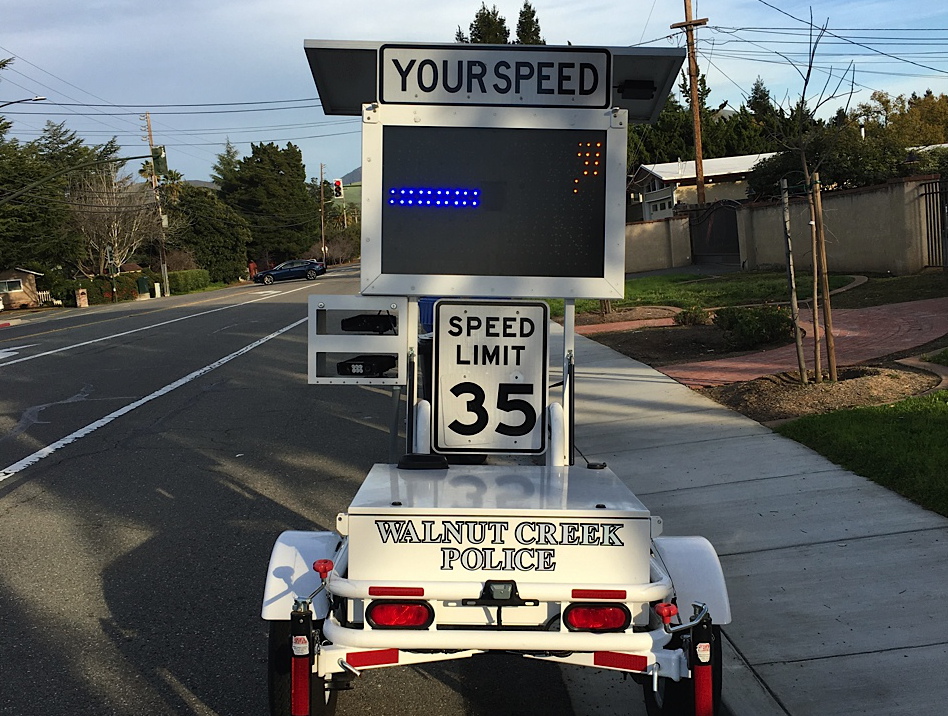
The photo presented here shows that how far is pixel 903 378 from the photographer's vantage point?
33.5ft

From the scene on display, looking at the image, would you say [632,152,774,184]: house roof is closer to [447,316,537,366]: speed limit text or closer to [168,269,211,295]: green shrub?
[168,269,211,295]: green shrub

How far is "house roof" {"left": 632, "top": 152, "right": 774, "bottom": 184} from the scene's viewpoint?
148ft

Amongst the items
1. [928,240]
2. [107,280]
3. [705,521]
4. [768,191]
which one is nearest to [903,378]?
[705,521]

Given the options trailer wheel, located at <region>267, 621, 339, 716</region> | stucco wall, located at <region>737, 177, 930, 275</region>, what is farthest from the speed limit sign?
stucco wall, located at <region>737, 177, 930, 275</region>

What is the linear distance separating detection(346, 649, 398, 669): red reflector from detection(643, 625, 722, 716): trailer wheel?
95 centimetres

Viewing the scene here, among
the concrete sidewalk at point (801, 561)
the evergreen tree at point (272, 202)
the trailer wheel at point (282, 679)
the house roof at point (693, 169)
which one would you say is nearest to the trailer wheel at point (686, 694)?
the concrete sidewalk at point (801, 561)

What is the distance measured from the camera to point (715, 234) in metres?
35.5

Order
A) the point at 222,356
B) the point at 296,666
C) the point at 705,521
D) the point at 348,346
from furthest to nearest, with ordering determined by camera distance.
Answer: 1. the point at 222,356
2. the point at 705,521
3. the point at 348,346
4. the point at 296,666

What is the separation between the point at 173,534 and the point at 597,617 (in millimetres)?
4342

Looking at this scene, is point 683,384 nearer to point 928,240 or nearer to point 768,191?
point 928,240

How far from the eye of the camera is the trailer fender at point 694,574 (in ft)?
12.2

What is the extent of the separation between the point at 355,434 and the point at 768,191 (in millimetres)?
26991

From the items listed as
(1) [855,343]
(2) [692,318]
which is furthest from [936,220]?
(1) [855,343]

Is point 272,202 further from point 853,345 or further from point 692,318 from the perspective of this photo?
point 853,345
